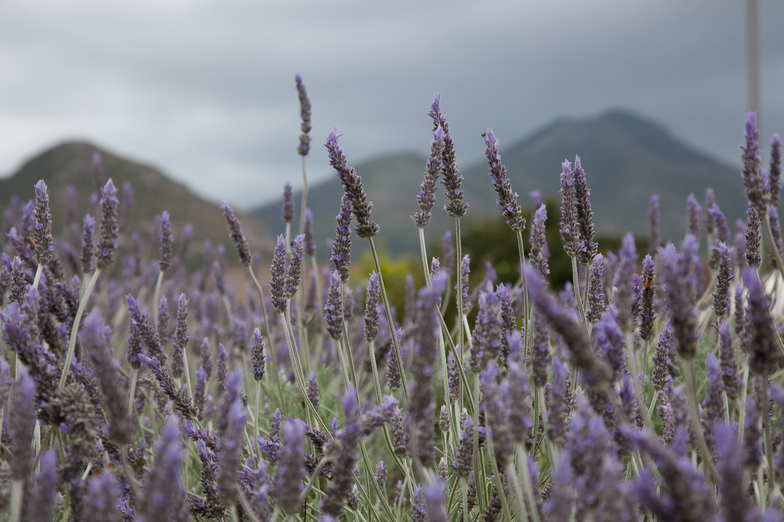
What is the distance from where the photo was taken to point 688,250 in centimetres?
118

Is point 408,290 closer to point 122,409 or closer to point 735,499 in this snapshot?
point 122,409

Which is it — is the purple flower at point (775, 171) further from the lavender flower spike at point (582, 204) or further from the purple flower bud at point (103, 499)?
the purple flower bud at point (103, 499)

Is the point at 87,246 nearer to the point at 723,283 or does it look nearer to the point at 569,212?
the point at 569,212

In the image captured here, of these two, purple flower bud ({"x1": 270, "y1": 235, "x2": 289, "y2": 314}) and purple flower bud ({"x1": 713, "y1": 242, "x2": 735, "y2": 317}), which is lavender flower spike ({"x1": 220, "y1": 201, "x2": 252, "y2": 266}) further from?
purple flower bud ({"x1": 713, "y1": 242, "x2": 735, "y2": 317})

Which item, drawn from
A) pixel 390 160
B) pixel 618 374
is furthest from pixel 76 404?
pixel 390 160


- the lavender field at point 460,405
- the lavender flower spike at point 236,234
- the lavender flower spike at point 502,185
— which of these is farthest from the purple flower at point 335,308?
the lavender flower spike at point 236,234

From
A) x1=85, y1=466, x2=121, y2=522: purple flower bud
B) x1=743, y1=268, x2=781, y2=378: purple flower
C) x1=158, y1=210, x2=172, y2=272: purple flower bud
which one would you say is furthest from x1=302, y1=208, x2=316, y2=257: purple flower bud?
x1=743, y1=268, x2=781, y2=378: purple flower

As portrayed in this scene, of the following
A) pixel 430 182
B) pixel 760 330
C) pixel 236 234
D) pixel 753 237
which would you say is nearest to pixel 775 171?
pixel 753 237

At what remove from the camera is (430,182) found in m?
1.86

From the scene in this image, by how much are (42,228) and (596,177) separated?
465ft

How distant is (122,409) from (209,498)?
58 cm

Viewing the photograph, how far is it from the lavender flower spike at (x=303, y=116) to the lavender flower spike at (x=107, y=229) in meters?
1.39

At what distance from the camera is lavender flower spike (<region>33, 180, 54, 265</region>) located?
1.93 metres

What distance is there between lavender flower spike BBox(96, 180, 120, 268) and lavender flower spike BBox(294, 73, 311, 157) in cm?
139
